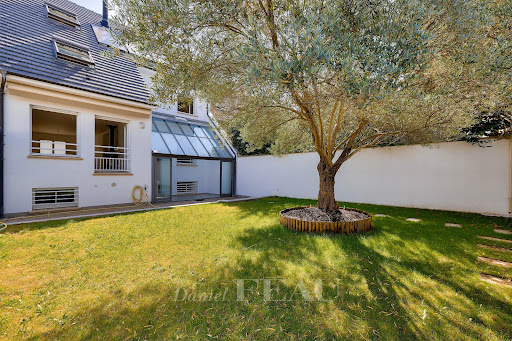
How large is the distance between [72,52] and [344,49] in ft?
34.4

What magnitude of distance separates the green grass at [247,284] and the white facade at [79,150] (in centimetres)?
232

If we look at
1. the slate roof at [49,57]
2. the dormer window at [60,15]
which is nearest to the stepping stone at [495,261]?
the slate roof at [49,57]

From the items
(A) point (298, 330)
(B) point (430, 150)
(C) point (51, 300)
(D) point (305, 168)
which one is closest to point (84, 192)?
(C) point (51, 300)

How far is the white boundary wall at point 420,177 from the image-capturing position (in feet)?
24.9

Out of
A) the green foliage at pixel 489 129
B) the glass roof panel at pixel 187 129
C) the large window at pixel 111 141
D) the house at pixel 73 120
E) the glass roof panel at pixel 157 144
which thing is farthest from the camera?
the glass roof panel at pixel 187 129

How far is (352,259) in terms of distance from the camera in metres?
3.84

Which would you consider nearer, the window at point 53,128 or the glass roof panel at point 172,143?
the window at point 53,128

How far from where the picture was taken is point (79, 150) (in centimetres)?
802

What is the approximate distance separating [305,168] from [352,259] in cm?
864

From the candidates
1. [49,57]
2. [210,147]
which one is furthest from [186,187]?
[49,57]

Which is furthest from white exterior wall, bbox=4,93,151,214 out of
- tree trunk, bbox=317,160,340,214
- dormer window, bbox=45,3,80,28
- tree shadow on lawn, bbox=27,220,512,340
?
tree trunk, bbox=317,160,340,214

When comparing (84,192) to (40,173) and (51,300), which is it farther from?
(51,300)

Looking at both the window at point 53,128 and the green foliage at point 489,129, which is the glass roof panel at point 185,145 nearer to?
the window at point 53,128

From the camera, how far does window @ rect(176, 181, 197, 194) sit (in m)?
13.8
